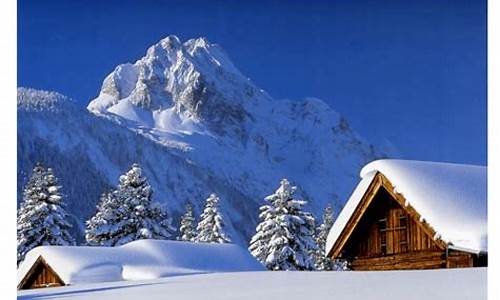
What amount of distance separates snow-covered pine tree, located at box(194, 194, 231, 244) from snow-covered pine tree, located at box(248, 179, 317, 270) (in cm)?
320

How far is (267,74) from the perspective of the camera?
1419cm

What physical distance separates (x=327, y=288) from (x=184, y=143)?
123788mm

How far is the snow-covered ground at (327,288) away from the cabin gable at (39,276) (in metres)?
8.40

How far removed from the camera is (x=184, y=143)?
12900cm

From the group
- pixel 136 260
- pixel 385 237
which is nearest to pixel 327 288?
pixel 385 237

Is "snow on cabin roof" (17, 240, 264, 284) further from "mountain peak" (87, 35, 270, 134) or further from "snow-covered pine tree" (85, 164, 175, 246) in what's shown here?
"mountain peak" (87, 35, 270, 134)

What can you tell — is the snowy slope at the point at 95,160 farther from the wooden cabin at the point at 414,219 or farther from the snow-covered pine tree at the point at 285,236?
the wooden cabin at the point at 414,219

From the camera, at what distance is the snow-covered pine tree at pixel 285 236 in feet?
79.2

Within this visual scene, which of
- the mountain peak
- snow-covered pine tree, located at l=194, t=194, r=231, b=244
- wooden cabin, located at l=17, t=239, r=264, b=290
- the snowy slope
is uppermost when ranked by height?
the mountain peak

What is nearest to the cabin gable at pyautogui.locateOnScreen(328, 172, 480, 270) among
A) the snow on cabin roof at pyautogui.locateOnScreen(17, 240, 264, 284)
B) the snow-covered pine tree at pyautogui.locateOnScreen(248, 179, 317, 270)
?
the snow on cabin roof at pyautogui.locateOnScreen(17, 240, 264, 284)

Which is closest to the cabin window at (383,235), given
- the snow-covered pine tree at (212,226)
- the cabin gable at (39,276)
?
the cabin gable at (39,276)

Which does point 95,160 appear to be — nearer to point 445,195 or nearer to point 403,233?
point 403,233

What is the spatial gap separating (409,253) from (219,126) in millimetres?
167168

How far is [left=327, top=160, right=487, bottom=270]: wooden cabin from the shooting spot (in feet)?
32.6
